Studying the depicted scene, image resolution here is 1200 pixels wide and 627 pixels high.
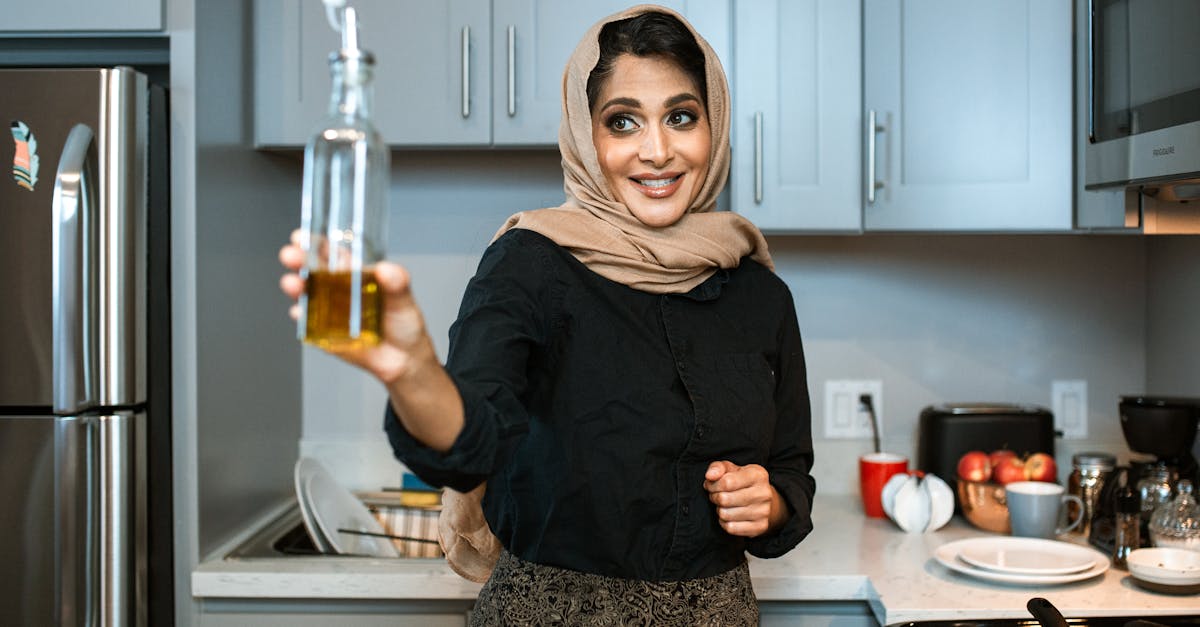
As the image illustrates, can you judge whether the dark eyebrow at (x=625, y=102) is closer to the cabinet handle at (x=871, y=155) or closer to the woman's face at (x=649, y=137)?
the woman's face at (x=649, y=137)

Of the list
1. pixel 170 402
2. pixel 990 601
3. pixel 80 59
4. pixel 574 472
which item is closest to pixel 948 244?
pixel 990 601

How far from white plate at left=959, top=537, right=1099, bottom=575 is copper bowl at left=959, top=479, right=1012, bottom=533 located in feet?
0.41

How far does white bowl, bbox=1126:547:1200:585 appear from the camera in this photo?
4.98ft

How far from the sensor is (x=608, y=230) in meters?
1.18

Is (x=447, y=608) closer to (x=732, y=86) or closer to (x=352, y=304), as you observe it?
(x=732, y=86)

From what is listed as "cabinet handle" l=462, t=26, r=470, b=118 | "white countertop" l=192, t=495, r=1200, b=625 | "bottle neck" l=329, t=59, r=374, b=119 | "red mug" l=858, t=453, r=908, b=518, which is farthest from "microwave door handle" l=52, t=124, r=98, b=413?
"red mug" l=858, t=453, r=908, b=518

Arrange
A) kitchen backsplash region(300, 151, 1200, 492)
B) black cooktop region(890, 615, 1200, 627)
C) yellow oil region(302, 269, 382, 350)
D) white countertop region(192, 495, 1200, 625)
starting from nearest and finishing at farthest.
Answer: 1. yellow oil region(302, 269, 382, 350)
2. black cooktop region(890, 615, 1200, 627)
3. white countertop region(192, 495, 1200, 625)
4. kitchen backsplash region(300, 151, 1200, 492)

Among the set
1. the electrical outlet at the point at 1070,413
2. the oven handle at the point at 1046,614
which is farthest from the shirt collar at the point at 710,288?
the electrical outlet at the point at 1070,413

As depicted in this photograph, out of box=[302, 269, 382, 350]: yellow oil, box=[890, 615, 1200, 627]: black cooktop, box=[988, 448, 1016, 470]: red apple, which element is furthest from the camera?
box=[988, 448, 1016, 470]: red apple

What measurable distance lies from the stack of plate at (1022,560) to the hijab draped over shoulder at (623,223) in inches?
27.1

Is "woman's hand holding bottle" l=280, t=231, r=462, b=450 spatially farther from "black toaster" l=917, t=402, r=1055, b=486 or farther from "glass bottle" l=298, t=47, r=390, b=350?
"black toaster" l=917, t=402, r=1055, b=486

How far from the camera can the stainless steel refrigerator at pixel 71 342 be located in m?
1.59

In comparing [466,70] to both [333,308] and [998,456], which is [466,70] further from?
[333,308]

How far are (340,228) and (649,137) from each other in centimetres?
67
